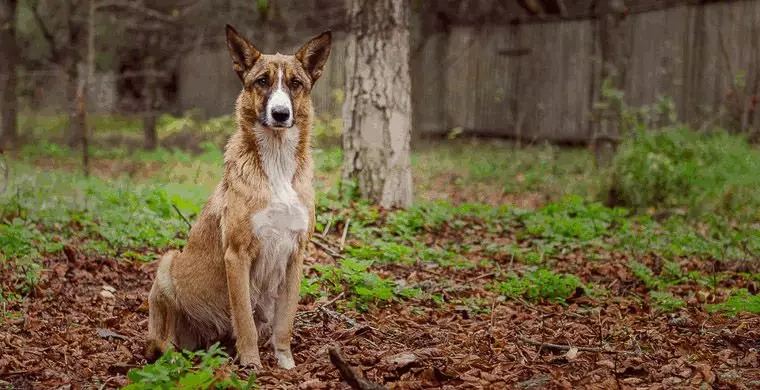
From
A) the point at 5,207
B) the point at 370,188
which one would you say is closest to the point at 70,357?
the point at 5,207

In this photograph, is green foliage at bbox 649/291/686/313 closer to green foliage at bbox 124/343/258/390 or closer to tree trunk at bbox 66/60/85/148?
green foliage at bbox 124/343/258/390

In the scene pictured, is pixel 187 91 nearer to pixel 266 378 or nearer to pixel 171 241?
pixel 171 241

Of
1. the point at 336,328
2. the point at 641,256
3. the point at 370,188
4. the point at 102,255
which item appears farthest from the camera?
the point at 370,188

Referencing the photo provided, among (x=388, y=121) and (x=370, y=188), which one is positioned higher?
(x=388, y=121)

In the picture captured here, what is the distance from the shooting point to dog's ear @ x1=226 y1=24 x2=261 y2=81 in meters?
A: 4.89

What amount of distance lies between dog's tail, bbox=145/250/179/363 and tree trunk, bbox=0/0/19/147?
1634cm

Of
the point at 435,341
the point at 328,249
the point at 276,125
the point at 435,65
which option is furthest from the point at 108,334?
the point at 435,65

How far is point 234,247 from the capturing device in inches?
181

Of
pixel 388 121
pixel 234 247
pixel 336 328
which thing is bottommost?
pixel 336 328

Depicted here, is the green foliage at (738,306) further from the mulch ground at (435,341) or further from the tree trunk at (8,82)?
the tree trunk at (8,82)

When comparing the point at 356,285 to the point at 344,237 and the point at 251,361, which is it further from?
the point at 251,361

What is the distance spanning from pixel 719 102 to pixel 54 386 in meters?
13.8

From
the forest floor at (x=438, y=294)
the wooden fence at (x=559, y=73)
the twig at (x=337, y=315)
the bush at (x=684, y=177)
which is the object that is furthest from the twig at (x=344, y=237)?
the wooden fence at (x=559, y=73)

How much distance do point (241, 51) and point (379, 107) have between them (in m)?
4.31
